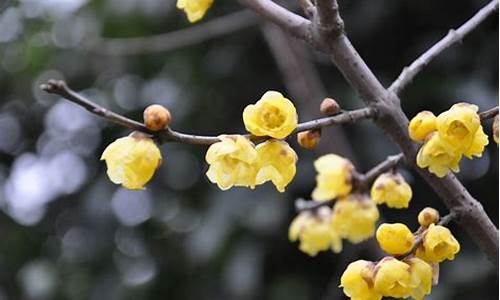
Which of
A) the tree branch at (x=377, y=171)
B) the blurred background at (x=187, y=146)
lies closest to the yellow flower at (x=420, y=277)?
the tree branch at (x=377, y=171)

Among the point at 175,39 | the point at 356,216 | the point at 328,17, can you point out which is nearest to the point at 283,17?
the point at 328,17

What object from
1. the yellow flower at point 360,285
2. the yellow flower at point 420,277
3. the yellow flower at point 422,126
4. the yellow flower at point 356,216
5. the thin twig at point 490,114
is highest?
the thin twig at point 490,114

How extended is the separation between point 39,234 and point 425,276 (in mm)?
1506

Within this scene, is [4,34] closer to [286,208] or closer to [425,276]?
[286,208]

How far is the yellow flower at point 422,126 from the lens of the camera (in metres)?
0.49

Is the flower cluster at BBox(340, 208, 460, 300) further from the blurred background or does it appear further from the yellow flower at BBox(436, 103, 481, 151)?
the blurred background

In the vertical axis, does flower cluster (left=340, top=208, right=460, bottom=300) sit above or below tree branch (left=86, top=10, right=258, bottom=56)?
above

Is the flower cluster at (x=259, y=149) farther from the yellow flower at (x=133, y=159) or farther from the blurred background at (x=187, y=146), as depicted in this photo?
the blurred background at (x=187, y=146)

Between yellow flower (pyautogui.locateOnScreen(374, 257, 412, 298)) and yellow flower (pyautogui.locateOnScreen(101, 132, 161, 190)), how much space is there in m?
0.15

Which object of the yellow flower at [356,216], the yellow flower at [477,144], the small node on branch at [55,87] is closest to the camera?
the small node on branch at [55,87]

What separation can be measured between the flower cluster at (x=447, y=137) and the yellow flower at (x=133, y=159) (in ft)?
0.53

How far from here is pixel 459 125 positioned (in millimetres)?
479

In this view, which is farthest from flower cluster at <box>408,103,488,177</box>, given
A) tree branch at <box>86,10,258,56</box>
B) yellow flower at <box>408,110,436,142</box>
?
tree branch at <box>86,10,258,56</box>

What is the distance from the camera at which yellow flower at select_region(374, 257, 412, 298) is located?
18.5 inches
